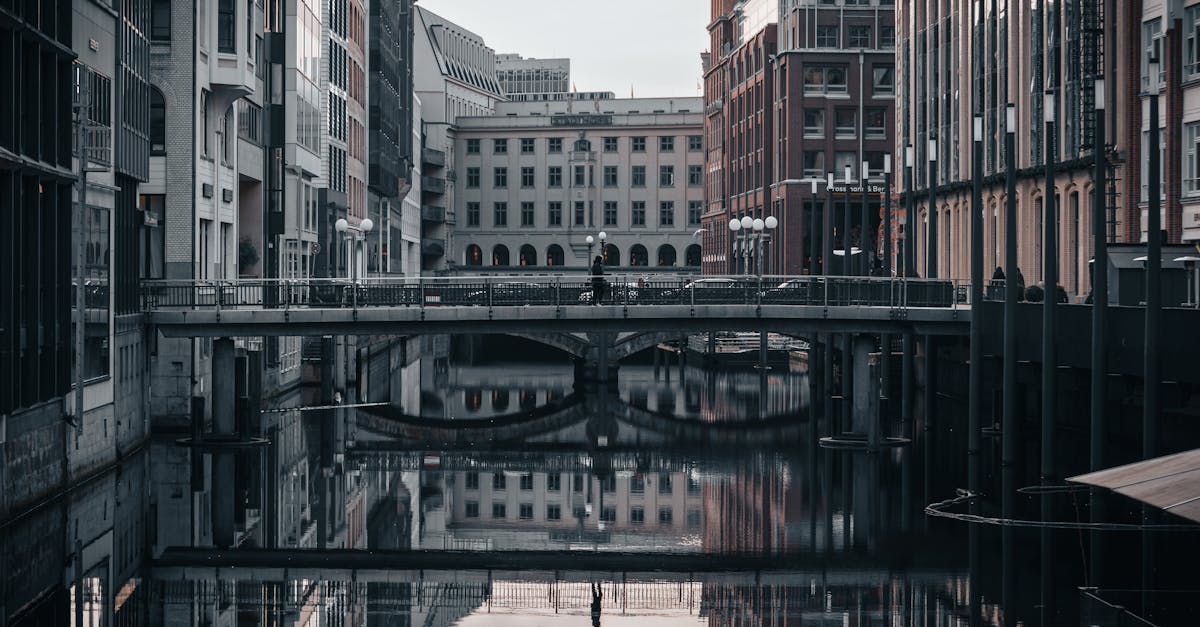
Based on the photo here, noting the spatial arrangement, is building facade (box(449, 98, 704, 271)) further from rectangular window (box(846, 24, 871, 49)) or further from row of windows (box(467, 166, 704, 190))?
rectangular window (box(846, 24, 871, 49))

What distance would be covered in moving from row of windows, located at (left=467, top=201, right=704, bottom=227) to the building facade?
0.10 meters

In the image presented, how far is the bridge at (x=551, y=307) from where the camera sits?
5366 cm

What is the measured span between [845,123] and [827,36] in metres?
5.82

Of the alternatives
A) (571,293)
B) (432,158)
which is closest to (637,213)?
(432,158)

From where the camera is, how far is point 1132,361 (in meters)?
46.2

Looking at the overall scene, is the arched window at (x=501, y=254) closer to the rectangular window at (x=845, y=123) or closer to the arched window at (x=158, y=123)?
the rectangular window at (x=845, y=123)

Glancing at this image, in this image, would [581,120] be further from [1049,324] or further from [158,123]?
[1049,324]

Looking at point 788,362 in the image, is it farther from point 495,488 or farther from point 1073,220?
point 495,488

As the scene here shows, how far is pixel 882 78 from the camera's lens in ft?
387

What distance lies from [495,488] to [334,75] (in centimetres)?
4953

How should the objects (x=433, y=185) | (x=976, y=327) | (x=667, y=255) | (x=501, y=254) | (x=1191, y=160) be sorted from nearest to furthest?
(x=976, y=327)
(x=1191, y=160)
(x=433, y=185)
(x=667, y=255)
(x=501, y=254)

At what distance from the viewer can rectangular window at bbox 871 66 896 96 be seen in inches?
4628

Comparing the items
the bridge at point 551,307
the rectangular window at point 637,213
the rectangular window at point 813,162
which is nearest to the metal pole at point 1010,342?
the bridge at point 551,307

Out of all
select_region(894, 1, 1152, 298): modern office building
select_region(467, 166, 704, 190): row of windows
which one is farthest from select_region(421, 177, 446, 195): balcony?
select_region(894, 1, 1152, 298): modern office building
